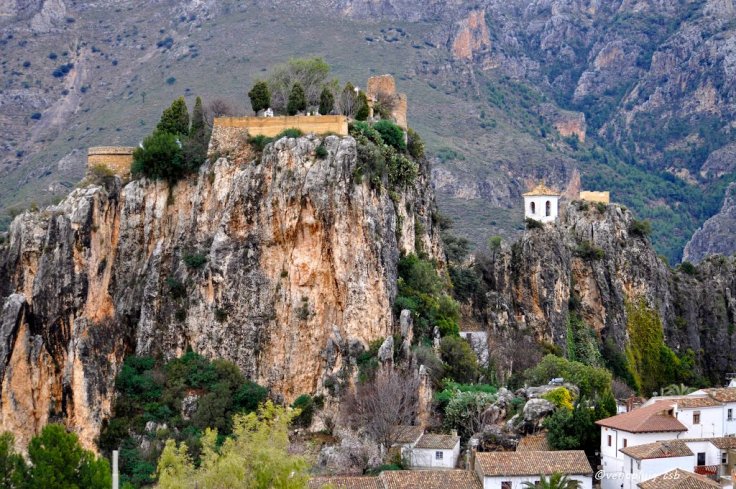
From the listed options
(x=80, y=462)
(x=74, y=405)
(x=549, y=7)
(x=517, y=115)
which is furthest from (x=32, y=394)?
(x=549, y=7)

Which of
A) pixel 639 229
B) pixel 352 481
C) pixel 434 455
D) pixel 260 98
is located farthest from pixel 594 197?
pixel 352 481

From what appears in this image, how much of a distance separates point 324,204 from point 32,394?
16.5 meters

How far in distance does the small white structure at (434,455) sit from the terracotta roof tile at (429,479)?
8.46ft

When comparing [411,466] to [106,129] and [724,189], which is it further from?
[724,189]

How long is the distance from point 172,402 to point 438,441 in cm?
1263

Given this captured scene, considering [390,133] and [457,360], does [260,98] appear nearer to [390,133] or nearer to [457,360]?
[390,133]

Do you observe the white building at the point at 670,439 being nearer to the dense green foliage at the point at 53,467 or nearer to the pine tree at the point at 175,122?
the dense green foliage at the point at 53,467

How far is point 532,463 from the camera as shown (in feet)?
193

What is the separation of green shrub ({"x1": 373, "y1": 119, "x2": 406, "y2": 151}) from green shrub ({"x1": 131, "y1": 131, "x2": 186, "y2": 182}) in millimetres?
9806

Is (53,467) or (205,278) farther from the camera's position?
(205,278)

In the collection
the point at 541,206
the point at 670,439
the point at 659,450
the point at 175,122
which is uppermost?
the point at 175,122

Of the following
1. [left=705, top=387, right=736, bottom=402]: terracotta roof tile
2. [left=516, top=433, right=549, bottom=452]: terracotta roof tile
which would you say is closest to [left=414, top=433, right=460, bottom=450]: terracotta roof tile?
[left=516, top=433, right=549, bottom=452]: terracotta roof tile

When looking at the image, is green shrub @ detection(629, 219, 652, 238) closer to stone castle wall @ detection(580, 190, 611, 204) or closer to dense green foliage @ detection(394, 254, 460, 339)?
stone castle wall @ detection(580, 190, 611, 204)

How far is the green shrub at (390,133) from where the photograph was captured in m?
74.9
